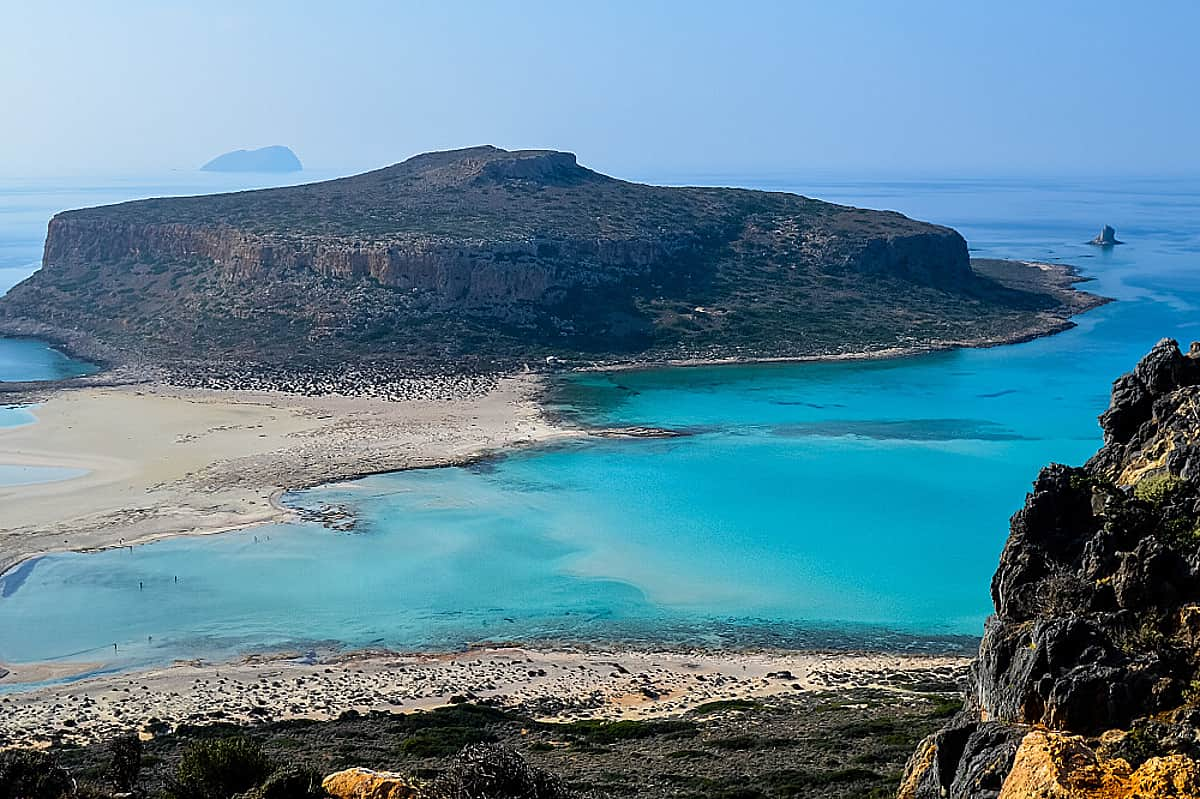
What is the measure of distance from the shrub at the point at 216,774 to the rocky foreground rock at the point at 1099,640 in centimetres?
676

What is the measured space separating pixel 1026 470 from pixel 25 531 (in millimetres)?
32619

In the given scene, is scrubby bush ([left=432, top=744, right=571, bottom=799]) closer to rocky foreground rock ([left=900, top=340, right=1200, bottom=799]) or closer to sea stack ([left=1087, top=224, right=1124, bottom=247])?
rocky foreground rock ([left=900, top=340, right=1200, bottom=799])

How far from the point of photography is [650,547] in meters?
32.7

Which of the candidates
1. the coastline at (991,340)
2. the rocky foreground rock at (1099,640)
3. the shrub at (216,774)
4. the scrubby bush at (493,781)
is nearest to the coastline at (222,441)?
the coastline at (991,340)

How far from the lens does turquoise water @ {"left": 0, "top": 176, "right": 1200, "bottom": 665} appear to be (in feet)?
88.1

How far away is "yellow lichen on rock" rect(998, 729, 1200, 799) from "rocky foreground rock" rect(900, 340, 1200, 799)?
1 centimetres

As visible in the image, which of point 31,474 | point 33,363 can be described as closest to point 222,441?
point 31,474

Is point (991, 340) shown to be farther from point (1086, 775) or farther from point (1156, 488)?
point (1086, 775)

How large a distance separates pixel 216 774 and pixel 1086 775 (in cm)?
865

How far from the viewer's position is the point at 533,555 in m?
32.1

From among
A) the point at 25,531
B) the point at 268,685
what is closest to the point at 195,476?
the point at 25,531

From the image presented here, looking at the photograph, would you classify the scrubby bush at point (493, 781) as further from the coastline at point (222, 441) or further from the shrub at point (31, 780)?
the coastline at point (222, 441)

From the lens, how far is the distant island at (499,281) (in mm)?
62375

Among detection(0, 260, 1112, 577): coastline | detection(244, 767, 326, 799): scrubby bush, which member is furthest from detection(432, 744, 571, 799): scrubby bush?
detection(0, 260, 1112, 577): coastline
